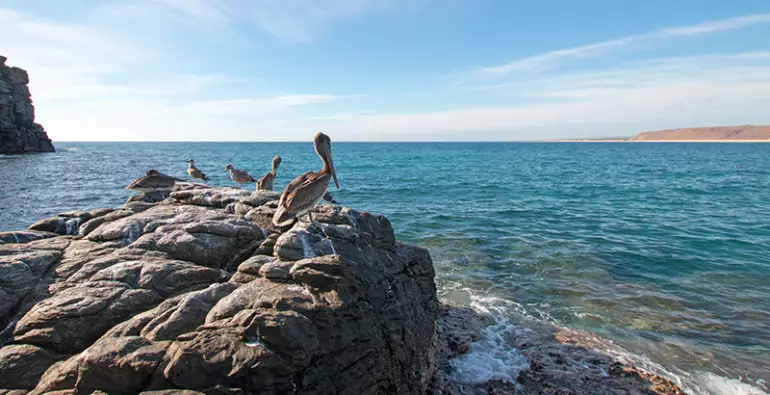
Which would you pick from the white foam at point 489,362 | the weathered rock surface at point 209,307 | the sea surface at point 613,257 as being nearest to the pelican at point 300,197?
the weathered rock surface at point 209,307

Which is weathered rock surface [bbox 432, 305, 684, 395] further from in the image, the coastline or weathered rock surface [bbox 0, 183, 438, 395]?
weathered rock surface [bbox 0, 183, 438, 395]

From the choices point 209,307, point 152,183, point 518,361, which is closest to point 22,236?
point 152,183

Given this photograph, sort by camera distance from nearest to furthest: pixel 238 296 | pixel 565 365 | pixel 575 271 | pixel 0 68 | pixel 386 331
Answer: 1. pixel 238 296
2. pixel 386 331
3. pixel 565 365
4. pixel 575 271
5. pixel 0 68

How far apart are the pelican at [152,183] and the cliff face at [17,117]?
78.8 metres

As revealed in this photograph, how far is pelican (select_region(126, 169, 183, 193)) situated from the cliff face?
78844 millimetres

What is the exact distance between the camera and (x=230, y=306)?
5953 millimetres

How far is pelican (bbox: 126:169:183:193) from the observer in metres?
12.9

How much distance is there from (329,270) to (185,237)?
3.38 m

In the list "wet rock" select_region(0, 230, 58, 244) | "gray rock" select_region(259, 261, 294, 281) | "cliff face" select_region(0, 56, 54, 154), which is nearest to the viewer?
"gray rock" select_region(259, 261, 294, 281)

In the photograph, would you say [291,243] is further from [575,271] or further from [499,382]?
[575,271]

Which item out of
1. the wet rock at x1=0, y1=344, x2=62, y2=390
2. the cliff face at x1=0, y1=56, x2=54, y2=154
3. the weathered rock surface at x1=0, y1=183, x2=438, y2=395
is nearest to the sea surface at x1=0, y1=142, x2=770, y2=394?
the weathered rock surface at x1=0, y1=183, x2=438, y2=395

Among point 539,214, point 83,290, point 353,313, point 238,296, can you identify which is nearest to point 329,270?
point 353,313

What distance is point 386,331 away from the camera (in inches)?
289

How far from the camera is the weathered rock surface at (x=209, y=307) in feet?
17.0
